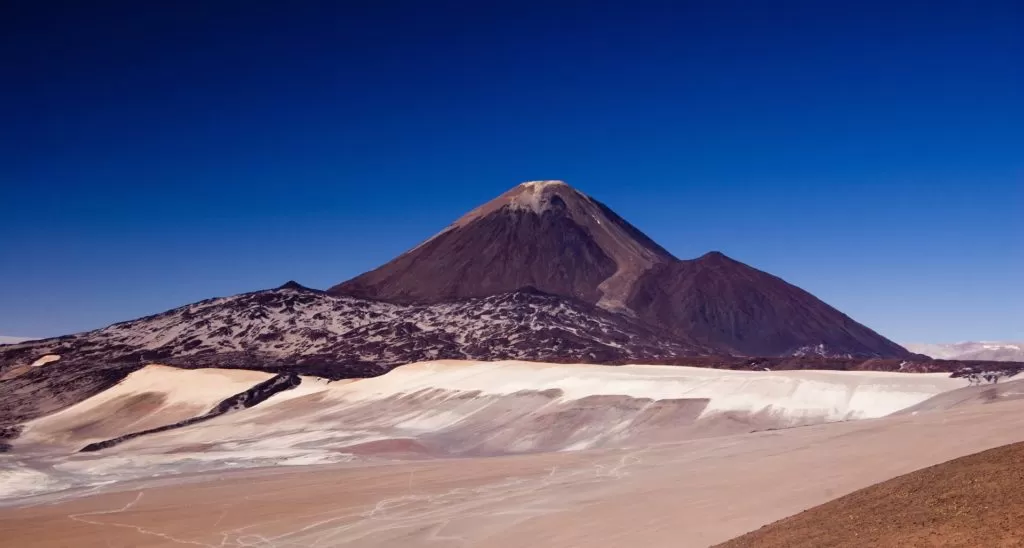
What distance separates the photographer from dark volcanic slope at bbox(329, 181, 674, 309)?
144m

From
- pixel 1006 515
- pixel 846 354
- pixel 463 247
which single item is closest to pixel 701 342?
pixel 846 354

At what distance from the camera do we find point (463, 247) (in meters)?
157

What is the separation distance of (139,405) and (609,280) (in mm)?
97071

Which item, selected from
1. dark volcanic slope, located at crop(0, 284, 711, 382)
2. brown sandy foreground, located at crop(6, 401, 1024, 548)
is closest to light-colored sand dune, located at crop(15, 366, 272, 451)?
dark volcanic slope, located at crop(0, 284, 711, 382)

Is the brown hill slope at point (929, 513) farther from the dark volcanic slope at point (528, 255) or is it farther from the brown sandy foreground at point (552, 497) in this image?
the dark volcanic slope at point (528, 255)

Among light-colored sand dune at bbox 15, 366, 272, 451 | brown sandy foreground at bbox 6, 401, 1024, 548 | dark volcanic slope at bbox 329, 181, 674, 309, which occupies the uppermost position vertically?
dark volcanic slope at bbox 329, 181, 674, 309

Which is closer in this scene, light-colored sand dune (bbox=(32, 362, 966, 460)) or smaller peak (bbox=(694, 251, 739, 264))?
light-colored sand dune (bbox=(32, 362, 966, 460))

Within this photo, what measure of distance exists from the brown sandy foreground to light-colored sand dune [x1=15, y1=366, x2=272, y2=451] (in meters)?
35.1

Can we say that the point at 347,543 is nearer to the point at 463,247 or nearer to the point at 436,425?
the point at 436,425

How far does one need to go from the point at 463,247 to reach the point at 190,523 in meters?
135

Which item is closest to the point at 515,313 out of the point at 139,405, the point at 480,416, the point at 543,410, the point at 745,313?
the point at 745,313

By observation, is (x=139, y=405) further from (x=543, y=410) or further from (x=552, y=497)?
(x=552, y=497)

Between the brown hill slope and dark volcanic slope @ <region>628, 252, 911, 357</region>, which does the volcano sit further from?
the brown hill slope

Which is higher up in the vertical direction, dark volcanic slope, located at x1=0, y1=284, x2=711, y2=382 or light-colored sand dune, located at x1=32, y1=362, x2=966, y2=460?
dark volcanic slope, located at x1=0, y1=284, x2=711, y2=382
